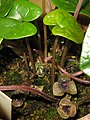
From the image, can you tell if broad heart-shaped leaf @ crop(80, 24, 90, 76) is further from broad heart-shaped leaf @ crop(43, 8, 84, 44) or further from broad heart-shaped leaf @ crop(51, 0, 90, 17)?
broad heart-shaped leaf @ crop(51, 0, 90, 17)

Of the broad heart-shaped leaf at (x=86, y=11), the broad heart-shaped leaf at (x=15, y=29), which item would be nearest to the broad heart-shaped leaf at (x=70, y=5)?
the broad heart-shaped leaf at (x=86, y=11)

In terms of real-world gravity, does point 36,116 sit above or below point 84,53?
below

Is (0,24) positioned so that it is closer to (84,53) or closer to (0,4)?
(0,4)

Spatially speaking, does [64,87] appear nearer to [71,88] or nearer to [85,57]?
[71,88]

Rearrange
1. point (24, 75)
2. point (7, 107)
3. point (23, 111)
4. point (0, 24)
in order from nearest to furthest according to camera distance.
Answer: point (7, 107), point (0, 24), point (23, 111), point (24, 75)

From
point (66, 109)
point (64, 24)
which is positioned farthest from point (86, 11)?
point (66, 109)

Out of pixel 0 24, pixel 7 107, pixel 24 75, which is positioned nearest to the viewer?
pixel 7 107

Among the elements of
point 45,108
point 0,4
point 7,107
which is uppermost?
point 0,4

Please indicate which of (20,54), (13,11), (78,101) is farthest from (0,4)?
(78,101)
